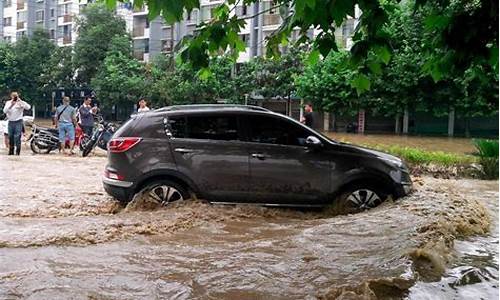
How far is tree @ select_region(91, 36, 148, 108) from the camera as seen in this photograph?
1496 inches

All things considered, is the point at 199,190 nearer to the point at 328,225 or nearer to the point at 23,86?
the point at 328,225

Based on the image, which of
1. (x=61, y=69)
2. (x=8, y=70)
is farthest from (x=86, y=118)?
Result: (x=8, y=70)

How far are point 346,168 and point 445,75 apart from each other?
292 centimetres

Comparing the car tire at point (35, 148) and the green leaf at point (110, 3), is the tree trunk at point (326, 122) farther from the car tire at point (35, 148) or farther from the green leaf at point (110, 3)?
the green leaf at point (110, 3)

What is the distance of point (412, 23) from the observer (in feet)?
90.4

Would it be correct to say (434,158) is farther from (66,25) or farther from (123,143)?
(66,25)

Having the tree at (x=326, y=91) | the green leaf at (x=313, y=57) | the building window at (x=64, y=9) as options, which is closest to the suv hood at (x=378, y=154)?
the green leaf at (x=313, y=57)

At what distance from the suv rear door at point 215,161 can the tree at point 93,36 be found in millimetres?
35894

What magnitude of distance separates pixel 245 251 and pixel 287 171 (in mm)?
1793

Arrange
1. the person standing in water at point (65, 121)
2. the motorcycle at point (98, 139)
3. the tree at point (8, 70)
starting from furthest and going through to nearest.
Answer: the tree at point (8, 70)
the motorcycle at point (98, 139)
the person standing in water at point (65, 121)

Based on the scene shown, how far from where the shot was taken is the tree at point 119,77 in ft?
125

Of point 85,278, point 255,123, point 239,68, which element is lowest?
point 85,278

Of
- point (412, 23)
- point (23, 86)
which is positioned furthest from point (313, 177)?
point (23, 86)

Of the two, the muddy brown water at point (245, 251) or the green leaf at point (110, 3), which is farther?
the muddy brown water at point (245, 251)
